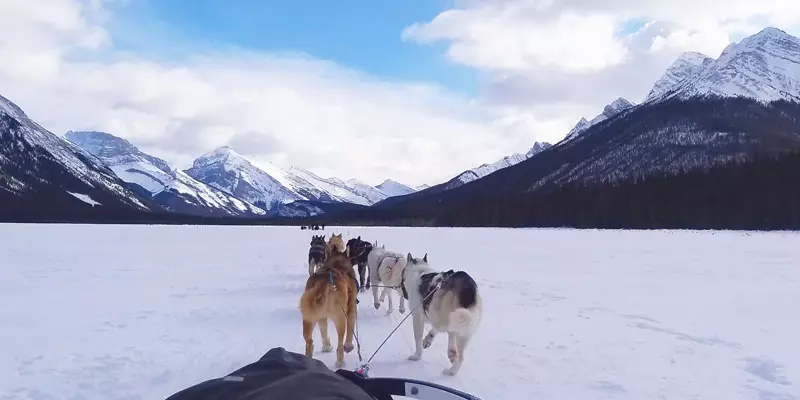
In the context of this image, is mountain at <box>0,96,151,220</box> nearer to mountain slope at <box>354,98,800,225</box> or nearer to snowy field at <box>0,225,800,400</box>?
mountain slope at <box>354,98,800,225</box>

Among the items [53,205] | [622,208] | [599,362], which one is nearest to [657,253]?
[599,362]

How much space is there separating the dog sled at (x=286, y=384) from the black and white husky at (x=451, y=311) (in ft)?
9.28

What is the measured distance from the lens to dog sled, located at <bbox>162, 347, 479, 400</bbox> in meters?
2.41

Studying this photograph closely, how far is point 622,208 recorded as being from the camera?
7775 centimetres

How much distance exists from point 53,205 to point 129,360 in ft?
562

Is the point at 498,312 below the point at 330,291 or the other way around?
below

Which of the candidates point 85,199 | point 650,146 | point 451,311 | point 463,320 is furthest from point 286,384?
point 85,199

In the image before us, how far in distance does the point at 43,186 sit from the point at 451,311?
194 metres

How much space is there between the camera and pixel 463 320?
589 cm

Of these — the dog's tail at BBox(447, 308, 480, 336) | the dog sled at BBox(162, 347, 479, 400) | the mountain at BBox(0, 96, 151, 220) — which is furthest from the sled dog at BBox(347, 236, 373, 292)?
the mountain at BBox(0, 96, 151, 220)

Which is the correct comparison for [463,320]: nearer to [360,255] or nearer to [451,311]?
[451,311]

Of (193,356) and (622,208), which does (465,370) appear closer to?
(193,356)

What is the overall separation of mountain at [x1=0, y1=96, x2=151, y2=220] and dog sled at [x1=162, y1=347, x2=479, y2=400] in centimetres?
15618

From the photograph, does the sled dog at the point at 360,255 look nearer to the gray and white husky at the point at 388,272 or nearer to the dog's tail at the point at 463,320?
the gray and white husky at the point at 388,272
